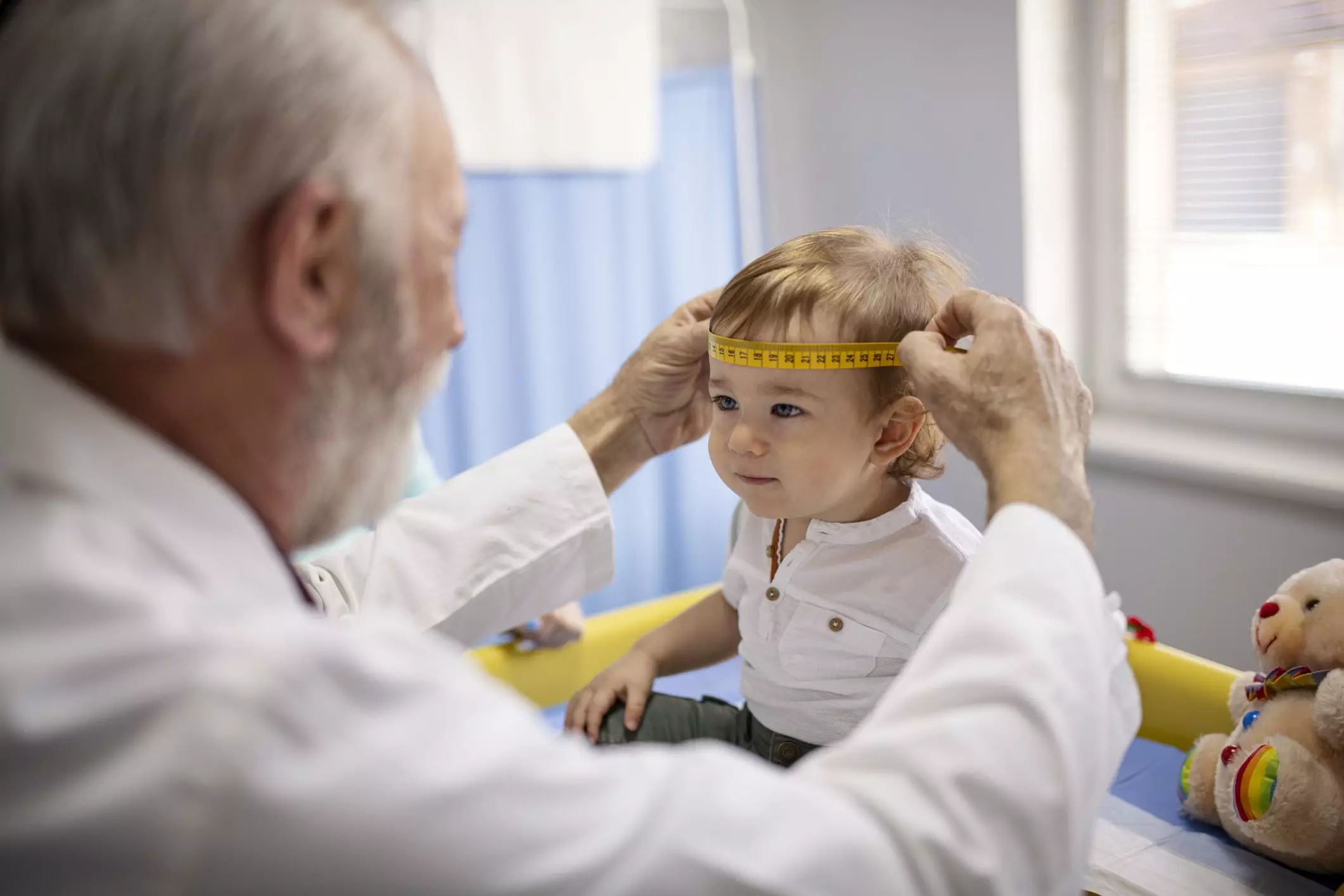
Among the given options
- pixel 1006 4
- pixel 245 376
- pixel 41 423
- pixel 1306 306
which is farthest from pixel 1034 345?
pixel 1006 4

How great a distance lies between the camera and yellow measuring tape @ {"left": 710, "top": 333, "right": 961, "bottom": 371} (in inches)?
47.8

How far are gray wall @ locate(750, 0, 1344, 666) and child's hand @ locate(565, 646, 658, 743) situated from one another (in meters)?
1.11

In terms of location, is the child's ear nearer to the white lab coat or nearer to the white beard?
the white lab coat

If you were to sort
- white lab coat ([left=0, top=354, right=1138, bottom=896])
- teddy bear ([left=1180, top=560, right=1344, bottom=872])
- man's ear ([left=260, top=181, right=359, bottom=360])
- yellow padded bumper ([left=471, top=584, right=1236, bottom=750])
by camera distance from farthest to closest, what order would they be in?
yellow padded bumper ([left=471, top=584, right=1236, bottom=750])
teddy bear ([left=1180, top=560, right=1344, bottom=872])
man's ear ([left=260, top=181, right=359, bottom=360])
white lab coat ([left=0, top=354, right=1138, bottom=896])

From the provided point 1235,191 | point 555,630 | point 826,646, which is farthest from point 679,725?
point 1235,191

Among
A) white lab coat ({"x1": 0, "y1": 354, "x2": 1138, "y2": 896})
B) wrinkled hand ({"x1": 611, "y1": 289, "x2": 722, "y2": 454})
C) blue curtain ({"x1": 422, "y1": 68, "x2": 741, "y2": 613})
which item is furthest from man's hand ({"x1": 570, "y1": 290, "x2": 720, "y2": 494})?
blue curtain ({"x1": 422, "y1": 68, "x2": 741, "y2": 613})

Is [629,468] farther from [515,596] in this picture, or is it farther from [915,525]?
[915,525]

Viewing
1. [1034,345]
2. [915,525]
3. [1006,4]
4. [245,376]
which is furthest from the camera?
[1006,4]

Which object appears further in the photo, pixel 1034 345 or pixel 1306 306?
pixel 1306 306

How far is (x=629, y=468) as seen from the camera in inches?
56.9

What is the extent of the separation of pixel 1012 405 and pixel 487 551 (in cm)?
67

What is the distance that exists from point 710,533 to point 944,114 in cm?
122

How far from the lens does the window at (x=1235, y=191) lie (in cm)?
200

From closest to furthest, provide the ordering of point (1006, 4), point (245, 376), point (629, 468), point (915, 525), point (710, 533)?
point (245, 376)
point (915, 525)
point (629, 468)
point (1006, 4)
point (710, 533)
